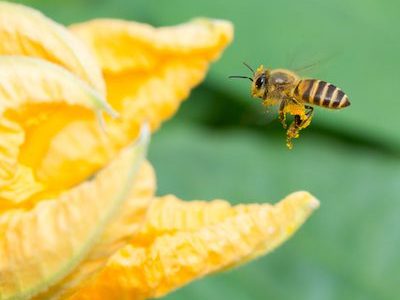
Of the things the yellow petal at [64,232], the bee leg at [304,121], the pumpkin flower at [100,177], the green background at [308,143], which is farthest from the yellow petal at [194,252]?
A: the green background at [308,143]

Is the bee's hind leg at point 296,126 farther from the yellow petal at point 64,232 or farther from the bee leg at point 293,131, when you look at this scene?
the yellow petal at point 64,232

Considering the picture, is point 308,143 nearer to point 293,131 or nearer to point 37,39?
point 293,131

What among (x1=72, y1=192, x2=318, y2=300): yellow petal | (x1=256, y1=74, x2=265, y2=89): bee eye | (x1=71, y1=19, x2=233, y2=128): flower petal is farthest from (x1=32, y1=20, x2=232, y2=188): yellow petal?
(x1=72, y1=192, x2=318, y2=300): yellow petal

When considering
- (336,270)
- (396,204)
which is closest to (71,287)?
(336,270)

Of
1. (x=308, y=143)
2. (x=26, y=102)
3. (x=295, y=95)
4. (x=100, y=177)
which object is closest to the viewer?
(x=100, y=177)

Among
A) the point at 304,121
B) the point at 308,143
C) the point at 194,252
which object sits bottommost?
the point at 308,143

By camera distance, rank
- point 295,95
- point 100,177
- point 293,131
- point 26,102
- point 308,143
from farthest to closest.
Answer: point 308,143
point 295,95
point 293,131
point 26,102
point 100,177

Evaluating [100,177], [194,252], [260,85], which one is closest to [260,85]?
[260,85]

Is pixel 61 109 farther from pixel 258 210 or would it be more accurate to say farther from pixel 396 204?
pixel 396 204
